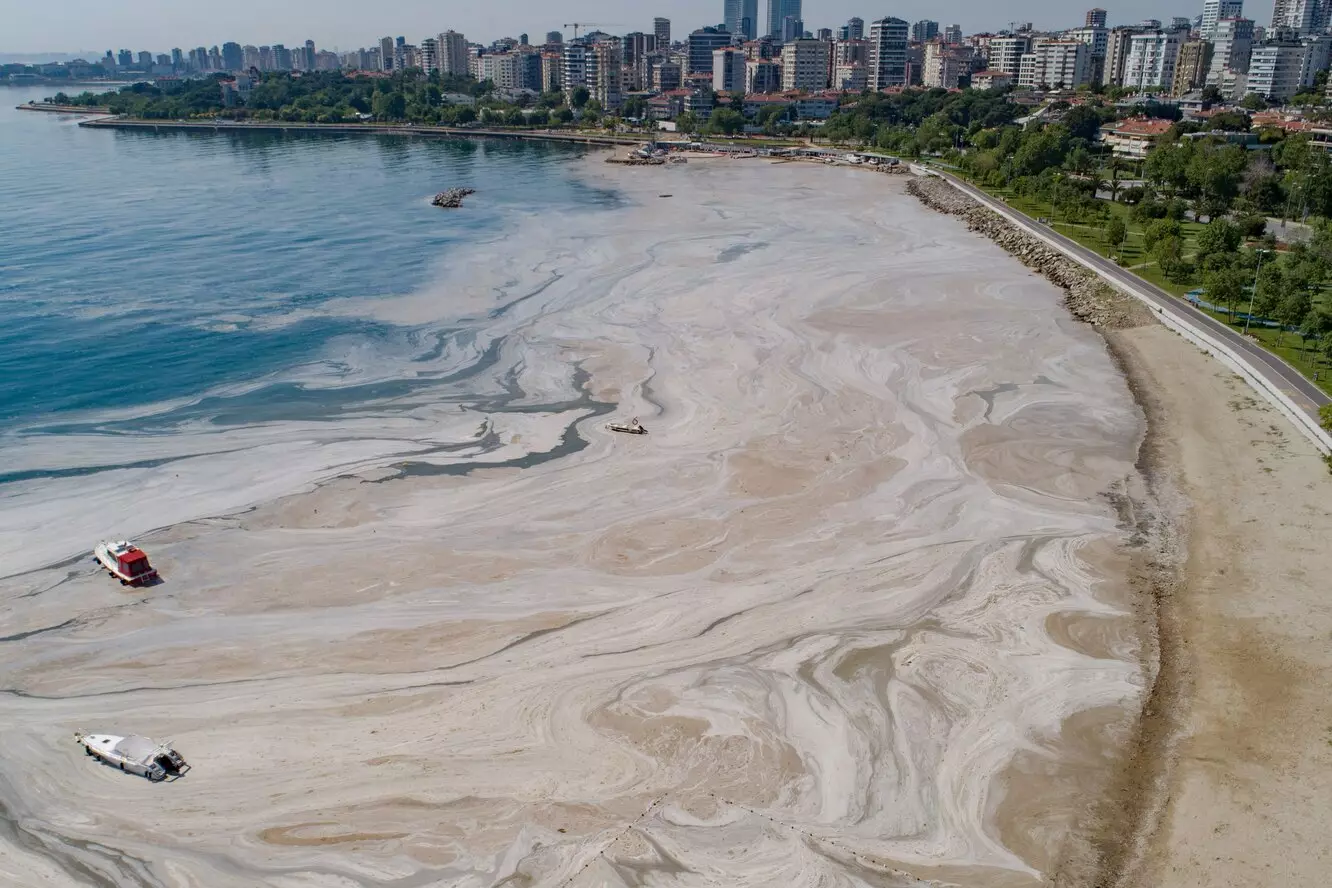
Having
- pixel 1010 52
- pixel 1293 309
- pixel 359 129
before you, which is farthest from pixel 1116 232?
pixel 1010 52

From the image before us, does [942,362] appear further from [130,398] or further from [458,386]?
[130,398]

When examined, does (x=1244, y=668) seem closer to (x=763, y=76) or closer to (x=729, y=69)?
(x=763, y=76)

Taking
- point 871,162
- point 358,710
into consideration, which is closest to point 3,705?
point 358,710

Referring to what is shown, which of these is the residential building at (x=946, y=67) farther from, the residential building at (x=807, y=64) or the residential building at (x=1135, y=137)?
the residential building at (x=1135, y=137)

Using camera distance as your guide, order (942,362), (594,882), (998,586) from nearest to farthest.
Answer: (594,882)
(998,586)
(942,362)

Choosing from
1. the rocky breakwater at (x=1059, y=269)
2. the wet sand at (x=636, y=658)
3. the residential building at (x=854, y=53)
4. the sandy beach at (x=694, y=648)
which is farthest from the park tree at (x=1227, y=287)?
the residential building at (x=854, y=53)
